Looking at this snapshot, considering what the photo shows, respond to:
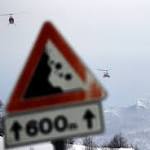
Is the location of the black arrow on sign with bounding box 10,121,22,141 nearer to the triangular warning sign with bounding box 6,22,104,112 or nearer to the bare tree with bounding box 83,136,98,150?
the triangular warning sign with bounding box 6,22,104,112

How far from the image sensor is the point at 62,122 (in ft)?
21.5

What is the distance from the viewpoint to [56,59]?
6.62 metres

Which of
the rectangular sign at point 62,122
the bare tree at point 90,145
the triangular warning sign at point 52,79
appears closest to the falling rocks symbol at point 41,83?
the triangular warning sign at point 52,79

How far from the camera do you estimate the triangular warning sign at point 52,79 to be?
6539 mm

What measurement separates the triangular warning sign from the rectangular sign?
7cm

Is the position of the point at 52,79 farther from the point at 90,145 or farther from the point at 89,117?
the point at 90,145

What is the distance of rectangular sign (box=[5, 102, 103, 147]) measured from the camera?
6488mm

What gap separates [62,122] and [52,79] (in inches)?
15.4

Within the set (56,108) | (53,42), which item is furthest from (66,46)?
(56,108)

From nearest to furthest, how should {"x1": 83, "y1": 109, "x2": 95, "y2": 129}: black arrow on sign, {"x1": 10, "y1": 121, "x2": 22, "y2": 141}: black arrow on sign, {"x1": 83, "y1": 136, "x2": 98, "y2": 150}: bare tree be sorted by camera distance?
1. {"x1": 83, "y1": 109, "x2": 95, "y2": 129}: black arrow on sign
2. {"x1": 10, "y1": 121, "x2": 22, "y2": 141}: black arrow on sign
3. {"x1": 83, "y1": 136, "x2": 98, "y2": 150}: bare tree

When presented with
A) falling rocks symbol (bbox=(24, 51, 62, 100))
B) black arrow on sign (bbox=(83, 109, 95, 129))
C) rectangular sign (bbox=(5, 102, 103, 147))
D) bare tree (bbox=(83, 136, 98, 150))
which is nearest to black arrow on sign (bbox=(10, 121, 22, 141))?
rectangular sign (bbox=(5, 102, 103, 147))

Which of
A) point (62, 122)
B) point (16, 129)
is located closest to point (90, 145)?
point (16, 129)

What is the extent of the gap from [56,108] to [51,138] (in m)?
0.27

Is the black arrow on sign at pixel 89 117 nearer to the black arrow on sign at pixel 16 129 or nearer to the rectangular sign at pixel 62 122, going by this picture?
the rectangular sign at pixel 62 122
